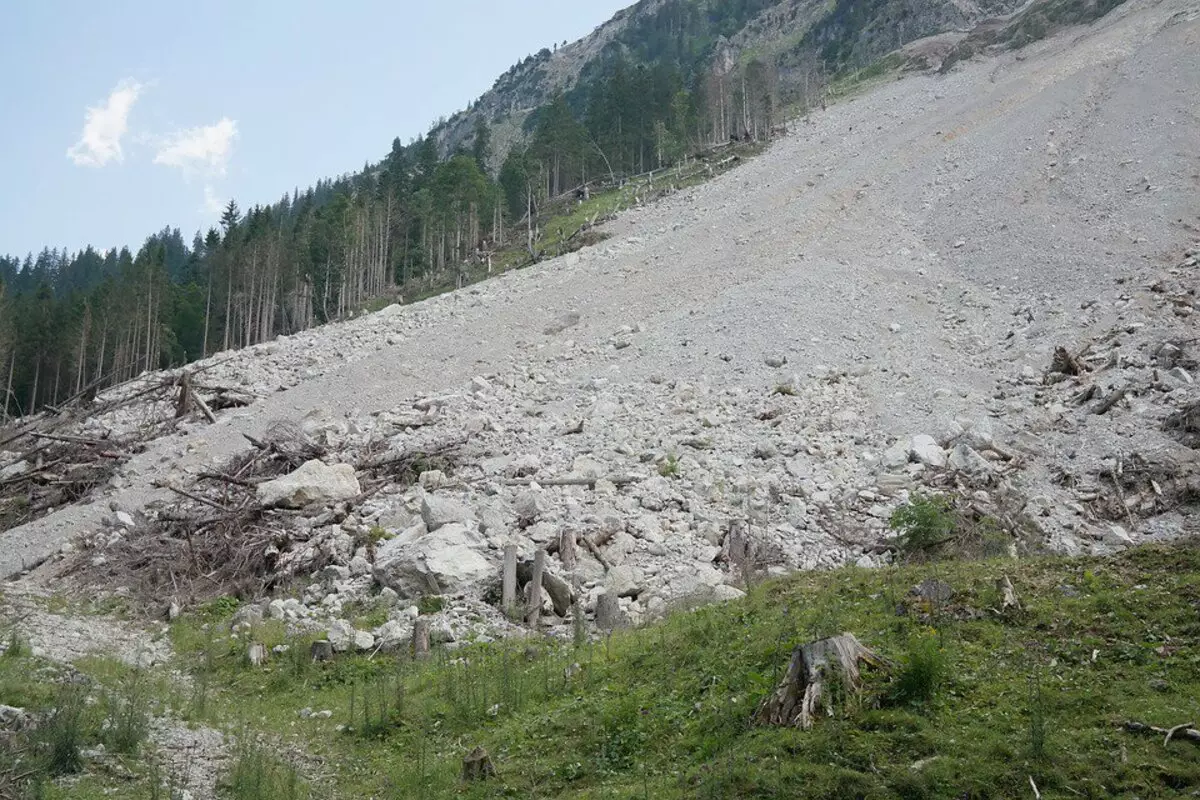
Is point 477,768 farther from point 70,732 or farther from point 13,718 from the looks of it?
point 13,718

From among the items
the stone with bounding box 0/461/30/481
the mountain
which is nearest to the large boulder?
the stone with bounding box 0/461/30/481

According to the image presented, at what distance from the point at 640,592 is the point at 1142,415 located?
10.2 meters

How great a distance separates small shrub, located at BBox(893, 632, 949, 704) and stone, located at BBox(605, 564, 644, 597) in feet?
21.0

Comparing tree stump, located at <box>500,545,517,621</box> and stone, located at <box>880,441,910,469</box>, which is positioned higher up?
stone, located at <box>880,441,910,469</box>

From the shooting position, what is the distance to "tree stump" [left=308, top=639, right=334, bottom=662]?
37.4 ft

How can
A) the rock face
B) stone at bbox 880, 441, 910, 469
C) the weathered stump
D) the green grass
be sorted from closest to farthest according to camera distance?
1. the green grass
2. the weathered stump
3. stone at bbox 880, 441, 910, 469
4. the rock face

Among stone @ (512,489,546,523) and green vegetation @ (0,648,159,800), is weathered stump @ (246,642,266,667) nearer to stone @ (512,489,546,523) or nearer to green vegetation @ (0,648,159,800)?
green vegetation @ (0,648,159,800)

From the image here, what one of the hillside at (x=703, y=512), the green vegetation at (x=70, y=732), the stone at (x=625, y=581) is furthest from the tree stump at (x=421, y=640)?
the green vegetation at (x=70, y=732)

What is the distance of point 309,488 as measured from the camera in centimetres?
1642

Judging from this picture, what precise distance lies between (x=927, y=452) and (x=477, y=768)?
11.5 metres

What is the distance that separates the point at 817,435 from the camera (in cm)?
1758

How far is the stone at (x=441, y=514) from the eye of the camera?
14.4 meters

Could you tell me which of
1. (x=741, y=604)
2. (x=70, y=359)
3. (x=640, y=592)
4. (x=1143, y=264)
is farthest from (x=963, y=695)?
(x=70, y=359)

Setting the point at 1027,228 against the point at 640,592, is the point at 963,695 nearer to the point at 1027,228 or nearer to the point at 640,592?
the point at 640,592
